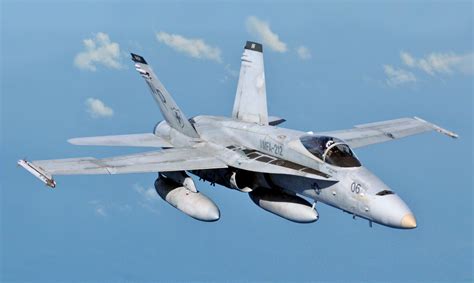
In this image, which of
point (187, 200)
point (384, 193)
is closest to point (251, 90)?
point (187, 200)

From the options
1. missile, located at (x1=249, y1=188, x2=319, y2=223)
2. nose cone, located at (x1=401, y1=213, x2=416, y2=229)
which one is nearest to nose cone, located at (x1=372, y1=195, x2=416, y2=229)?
nose cone, located at (x1=401, y1=213, x2=416, y2=229)

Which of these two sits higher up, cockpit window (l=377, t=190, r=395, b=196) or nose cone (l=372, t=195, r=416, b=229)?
cockpit window (l=377, t=190, r=395, b=196)

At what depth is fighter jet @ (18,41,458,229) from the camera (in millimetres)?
19719

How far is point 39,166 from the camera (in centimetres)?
2088

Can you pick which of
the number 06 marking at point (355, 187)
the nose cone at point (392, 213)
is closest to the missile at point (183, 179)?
the number 06 marking at point (355, 187)

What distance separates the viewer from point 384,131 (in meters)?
24.9

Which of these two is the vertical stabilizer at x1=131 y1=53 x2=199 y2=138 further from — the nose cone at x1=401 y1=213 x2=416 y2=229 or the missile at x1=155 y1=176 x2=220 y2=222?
Result: the nose cone at x1=401 y1=213 x2=416 y2=229

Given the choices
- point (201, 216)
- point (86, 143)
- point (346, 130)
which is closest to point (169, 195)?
point (201, 216)

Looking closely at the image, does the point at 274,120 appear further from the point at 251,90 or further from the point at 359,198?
the point at 359,198

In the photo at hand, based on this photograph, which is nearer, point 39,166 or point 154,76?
point 39,166

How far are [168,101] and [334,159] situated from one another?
6.01 metres

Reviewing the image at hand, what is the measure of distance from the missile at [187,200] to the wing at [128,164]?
2.55 ft

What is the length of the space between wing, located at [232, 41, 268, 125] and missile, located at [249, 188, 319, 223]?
9.50 ft

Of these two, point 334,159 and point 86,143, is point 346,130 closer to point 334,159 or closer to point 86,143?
point 334,159
